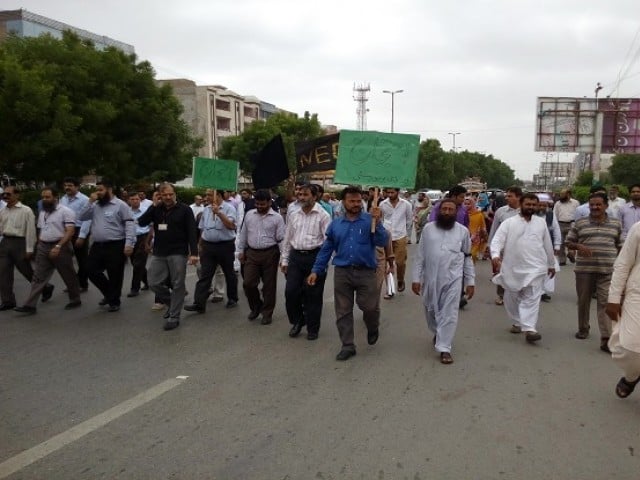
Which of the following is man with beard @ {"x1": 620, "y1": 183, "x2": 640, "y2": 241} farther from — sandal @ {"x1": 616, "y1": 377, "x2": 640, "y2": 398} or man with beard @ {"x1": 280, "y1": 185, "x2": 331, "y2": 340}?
man with beard @ {"x1": 280, "y1": 185, "x2": 331, "y2": 340}

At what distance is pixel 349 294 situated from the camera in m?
5.64

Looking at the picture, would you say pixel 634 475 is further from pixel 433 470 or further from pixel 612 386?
pixel 612 386

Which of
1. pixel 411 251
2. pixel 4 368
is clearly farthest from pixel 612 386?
pixel 411 251

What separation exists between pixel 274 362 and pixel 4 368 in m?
2.49

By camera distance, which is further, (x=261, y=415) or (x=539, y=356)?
(x=539, y=356)

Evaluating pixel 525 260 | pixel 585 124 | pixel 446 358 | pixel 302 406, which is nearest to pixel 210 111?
pixel 585 124

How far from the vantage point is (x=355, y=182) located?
20.2 feet

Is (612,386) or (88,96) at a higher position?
(88,96)

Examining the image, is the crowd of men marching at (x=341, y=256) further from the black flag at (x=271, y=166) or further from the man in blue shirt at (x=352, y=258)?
the black flag at (x=271, y=166)

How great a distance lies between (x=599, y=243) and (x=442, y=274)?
1950 millimetres

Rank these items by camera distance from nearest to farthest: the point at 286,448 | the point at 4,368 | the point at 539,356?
the point at 286,448 < the point at 4,368 < the point at 539,356

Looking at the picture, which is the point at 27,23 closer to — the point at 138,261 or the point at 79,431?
the point at 138,261

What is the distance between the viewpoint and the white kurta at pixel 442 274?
5496 mm

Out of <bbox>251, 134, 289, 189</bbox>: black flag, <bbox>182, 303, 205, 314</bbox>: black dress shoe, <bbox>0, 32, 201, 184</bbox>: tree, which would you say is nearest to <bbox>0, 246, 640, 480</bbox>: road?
<bbox>182, 303, 205, 314</bbox>: black dress shoe
